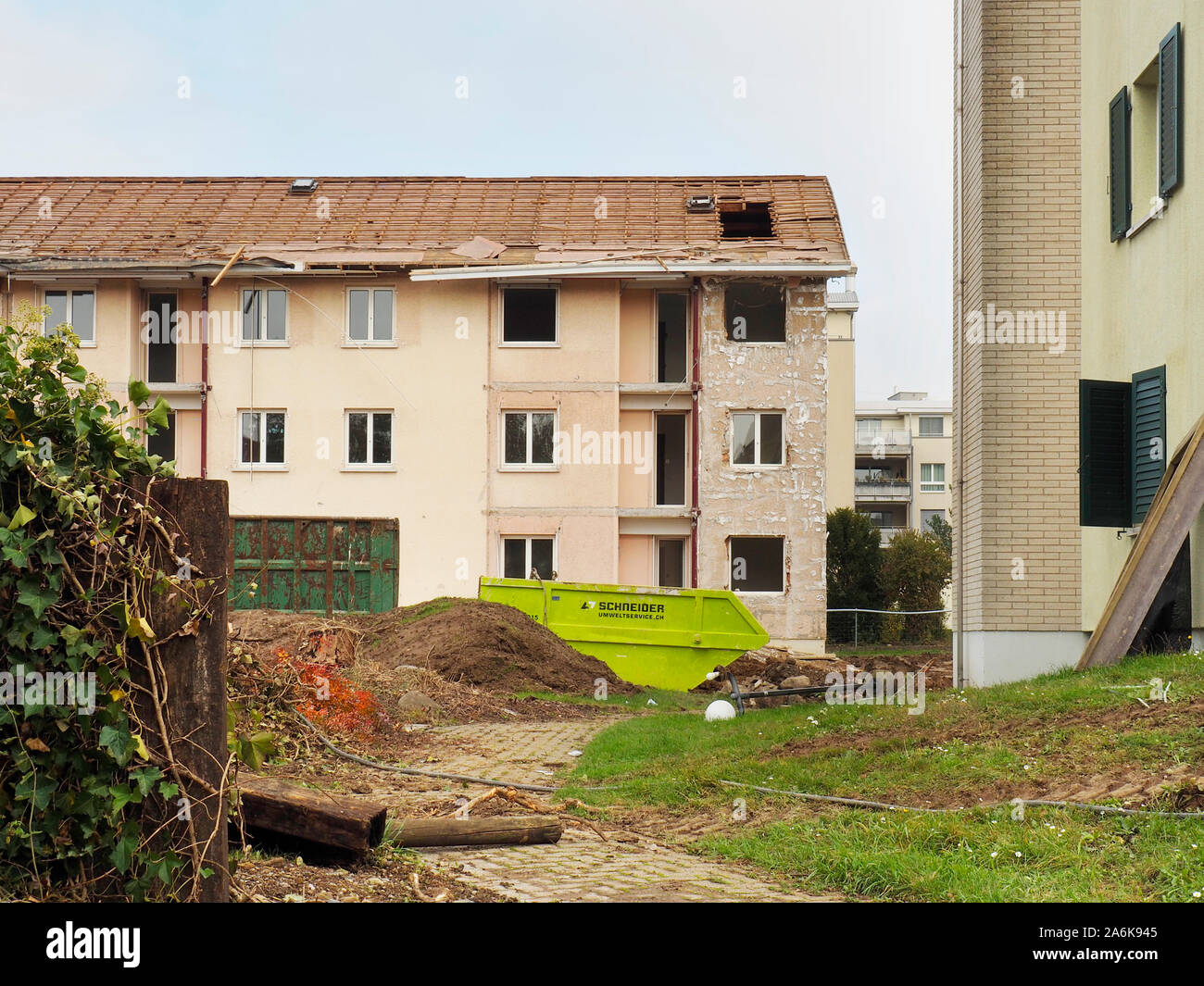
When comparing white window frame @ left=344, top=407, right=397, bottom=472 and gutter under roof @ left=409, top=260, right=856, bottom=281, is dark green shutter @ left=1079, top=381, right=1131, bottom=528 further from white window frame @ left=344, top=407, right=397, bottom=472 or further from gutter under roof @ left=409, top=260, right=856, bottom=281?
white window frame @ left=344, top=407, right=397, bottom=472

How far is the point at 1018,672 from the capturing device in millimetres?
15391

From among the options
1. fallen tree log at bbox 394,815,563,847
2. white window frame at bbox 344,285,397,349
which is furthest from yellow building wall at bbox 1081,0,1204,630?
white window frame at bbox 344,285,397,349

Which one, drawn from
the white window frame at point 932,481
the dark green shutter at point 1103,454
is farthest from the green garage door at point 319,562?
the white window frame at point 932,481

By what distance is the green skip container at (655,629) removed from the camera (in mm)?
23250

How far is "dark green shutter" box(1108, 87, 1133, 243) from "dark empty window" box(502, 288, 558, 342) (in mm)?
18863

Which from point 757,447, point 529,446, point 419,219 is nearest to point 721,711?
point 757,447

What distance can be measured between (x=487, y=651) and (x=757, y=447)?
41.3 ft

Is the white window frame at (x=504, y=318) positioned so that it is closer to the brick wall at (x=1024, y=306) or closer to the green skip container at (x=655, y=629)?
the green skip container at (x=655, y=629)

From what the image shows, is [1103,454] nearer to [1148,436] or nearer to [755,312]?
[1148,436]

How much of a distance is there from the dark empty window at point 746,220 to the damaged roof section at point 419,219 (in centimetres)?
5

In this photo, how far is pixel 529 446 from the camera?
103 feet

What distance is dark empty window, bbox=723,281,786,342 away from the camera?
104 feet

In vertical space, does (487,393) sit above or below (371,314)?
below

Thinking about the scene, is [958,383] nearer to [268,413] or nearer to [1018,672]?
[1018,672]
